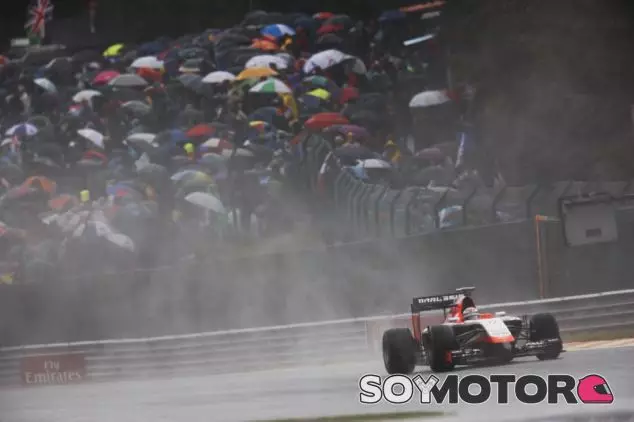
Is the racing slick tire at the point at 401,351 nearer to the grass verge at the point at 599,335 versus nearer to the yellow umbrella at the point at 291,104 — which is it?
the grass verge at the point at 599,335

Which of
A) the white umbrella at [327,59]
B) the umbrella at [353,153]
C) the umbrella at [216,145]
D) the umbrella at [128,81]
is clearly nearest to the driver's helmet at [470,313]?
the umbrella at [353,153]

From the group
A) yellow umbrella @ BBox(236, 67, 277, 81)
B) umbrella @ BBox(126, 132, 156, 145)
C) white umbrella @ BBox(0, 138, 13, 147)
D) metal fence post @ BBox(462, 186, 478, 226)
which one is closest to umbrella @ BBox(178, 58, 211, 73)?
yellow umbrella @ BBox(236, 67, 277, 81)

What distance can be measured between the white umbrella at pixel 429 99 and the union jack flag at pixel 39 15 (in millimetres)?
7614

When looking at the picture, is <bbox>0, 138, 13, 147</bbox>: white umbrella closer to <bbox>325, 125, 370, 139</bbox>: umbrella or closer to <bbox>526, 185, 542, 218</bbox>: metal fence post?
<bbox>325, 125, 370, 139</bbox>: umbrella

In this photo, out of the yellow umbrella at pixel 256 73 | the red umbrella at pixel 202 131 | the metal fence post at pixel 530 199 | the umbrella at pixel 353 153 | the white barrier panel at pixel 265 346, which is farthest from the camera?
the yellow umbrella at pixel 256 73

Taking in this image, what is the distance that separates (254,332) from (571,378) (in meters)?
6.80

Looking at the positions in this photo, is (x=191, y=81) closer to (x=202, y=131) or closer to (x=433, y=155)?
(x=202, y=131)

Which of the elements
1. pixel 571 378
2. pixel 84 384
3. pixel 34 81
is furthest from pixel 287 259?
pixel 34 81

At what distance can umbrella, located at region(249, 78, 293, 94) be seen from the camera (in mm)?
20812

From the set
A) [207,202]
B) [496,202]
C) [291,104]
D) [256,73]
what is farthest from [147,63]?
[496,202]

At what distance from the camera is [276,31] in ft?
77.4

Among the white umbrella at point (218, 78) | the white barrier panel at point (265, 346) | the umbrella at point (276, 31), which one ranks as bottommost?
the white barrier panel at point (265, 346)

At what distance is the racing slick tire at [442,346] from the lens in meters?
9.91

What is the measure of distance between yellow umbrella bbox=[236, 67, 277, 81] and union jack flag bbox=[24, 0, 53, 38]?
3.98 m
